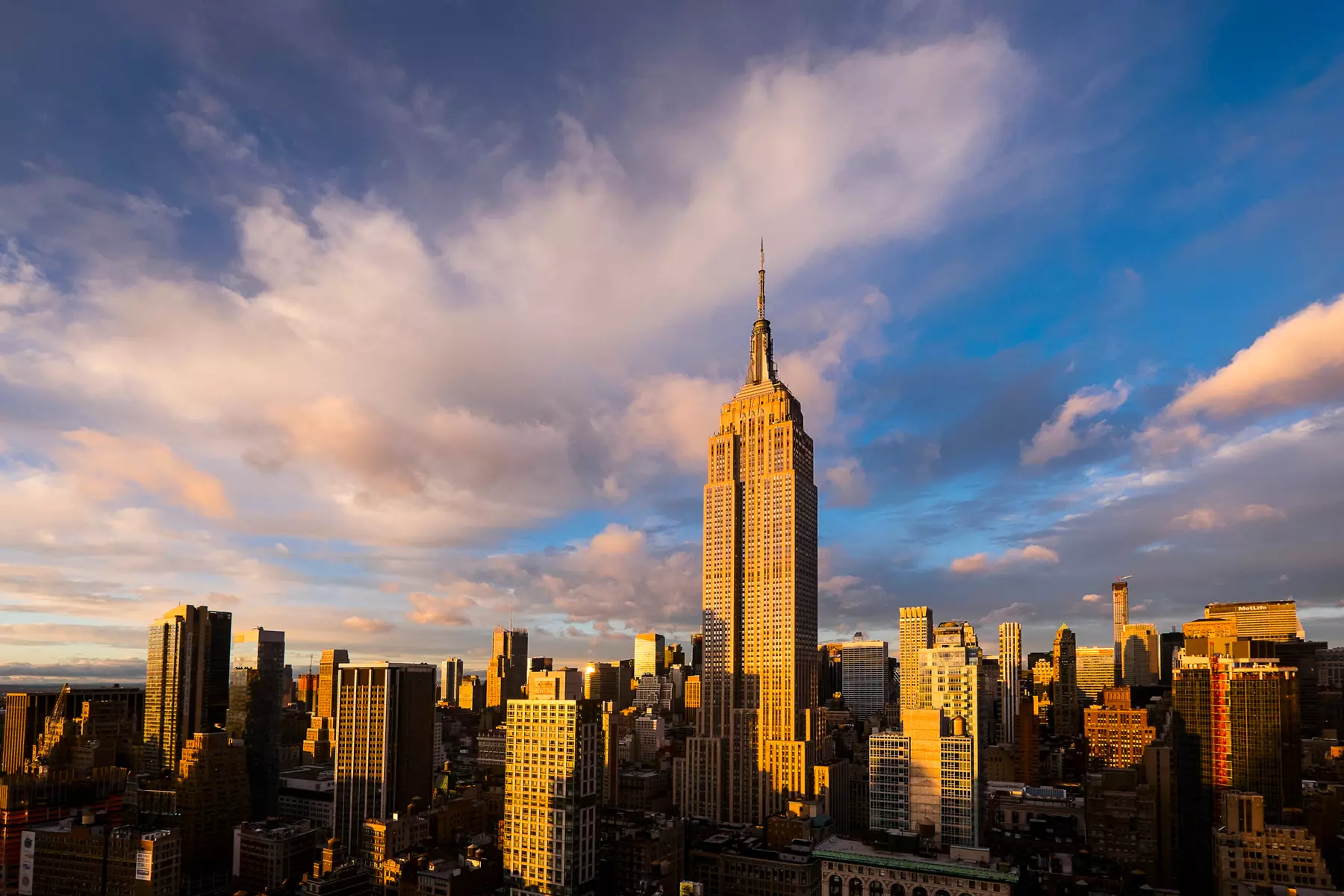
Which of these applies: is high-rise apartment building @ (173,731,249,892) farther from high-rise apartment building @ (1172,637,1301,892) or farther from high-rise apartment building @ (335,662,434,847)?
high-rise apartment building @ (1172,637,1301,892)

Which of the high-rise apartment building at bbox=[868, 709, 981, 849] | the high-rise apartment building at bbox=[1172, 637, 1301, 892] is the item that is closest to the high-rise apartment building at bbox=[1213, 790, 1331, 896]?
the high-rise apartment building at bbox=[1172, 637, 1301, 892]

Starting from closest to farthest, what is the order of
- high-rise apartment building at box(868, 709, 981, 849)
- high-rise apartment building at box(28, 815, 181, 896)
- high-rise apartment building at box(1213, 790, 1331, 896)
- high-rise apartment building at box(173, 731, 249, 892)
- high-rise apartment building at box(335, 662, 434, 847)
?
high-rise apartment building at box(1213, 790, 1331, 896) → high-rise apartment building at box(28, 815, 181, 896) → high-rise apartment building at box(868, 709, 981, 849) → high-rise apartment building at box(173, 731, 249, 892) → high-rise apartment building at box(335, 662, 434, 847)

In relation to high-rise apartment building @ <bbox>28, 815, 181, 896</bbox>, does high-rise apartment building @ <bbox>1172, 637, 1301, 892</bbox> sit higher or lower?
higher

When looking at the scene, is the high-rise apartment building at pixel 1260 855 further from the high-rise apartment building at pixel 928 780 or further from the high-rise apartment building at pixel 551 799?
the high-rise apartment building at pixel 551 799

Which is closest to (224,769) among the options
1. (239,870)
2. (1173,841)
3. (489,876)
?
(239,870)

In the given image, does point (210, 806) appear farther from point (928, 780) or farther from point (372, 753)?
point (928, 780)

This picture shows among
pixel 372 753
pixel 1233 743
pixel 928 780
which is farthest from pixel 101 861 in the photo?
pixel 1233 743

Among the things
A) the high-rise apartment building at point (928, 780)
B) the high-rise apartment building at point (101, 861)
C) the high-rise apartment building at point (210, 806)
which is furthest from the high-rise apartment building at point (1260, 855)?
the high-rise apartment building at point (210, 806)
